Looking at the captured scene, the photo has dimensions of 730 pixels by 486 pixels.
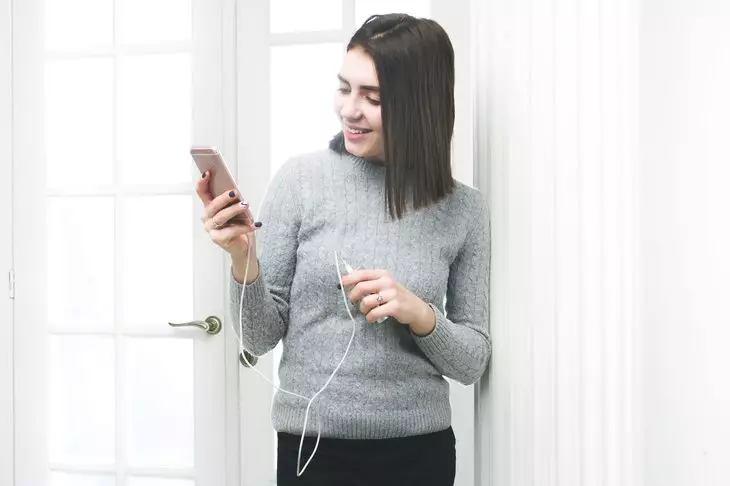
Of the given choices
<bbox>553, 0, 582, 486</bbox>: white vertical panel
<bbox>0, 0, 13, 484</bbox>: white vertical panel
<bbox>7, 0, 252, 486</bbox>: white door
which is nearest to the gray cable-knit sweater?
<bbox>553, 0, 582, 486</bbox>: white vertical panel

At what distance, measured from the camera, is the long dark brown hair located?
105 centimetres

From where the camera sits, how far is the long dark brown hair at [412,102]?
1.05 m

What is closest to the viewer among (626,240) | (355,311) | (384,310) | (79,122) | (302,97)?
(626,240)

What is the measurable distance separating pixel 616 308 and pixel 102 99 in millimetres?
1406

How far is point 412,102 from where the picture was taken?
1.06 metres

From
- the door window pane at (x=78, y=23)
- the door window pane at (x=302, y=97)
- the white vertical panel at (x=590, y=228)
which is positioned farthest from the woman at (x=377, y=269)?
the door window pane at (x=78, y=23)

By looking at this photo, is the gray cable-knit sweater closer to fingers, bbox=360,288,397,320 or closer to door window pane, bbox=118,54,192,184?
fingers, bbox=360,288,397,320

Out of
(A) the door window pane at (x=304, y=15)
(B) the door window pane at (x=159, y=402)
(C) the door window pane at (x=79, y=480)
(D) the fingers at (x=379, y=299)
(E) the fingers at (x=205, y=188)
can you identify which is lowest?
(C) the door window pane at (x=79, y=480)

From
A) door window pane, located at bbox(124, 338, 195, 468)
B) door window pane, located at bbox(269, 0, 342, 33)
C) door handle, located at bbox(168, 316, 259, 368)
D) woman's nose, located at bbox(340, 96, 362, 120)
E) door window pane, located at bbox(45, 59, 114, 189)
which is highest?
door window pane, located at bbox(269, 0, 342, 33)

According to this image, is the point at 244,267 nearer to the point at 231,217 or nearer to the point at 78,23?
the point at 231,217

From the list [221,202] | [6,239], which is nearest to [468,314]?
[221,202]

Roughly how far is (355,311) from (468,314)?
20 centimetres

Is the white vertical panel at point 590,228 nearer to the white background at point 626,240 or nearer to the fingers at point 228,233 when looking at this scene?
the white background at point 626,240

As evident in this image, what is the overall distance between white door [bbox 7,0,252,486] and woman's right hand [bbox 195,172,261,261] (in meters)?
0.64
